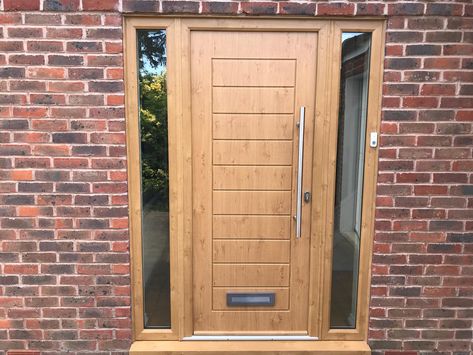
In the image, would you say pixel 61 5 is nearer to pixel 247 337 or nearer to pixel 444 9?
pixel 444 9

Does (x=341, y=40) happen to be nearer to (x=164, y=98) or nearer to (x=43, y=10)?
(x=164, y=98)

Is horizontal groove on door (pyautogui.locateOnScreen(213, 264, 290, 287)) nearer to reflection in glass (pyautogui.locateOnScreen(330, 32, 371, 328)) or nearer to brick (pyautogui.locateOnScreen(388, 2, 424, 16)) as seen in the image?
reflection in glass (pyautogui.locateOnScreen(330, 32, 371, 328))

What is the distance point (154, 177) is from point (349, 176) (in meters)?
1.36

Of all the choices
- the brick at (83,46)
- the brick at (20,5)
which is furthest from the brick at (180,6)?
the brick at (20,5)

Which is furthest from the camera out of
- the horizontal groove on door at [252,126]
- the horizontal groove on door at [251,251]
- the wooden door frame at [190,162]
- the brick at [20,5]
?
the horizontal groove on door at [251,251]

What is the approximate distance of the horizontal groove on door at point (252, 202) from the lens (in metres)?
2.73

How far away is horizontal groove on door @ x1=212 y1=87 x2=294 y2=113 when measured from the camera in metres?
2.64

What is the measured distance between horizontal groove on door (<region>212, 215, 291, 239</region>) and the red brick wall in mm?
632

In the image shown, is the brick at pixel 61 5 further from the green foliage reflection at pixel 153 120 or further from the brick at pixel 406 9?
the brick at pixel 406 9

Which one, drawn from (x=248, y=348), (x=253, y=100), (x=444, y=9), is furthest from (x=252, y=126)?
(x=248, y=348)

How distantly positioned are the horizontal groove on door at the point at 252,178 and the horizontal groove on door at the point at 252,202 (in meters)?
0.04

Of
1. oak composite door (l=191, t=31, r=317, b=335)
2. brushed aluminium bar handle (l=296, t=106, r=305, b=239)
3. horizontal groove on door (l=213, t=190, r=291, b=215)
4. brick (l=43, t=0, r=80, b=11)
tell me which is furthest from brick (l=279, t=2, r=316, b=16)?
brick (l=43, t=0, r=80, b=11)

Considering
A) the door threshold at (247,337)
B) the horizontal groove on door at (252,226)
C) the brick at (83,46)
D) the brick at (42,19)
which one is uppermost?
the brick at (42,19)

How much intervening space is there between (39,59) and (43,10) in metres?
0.30
